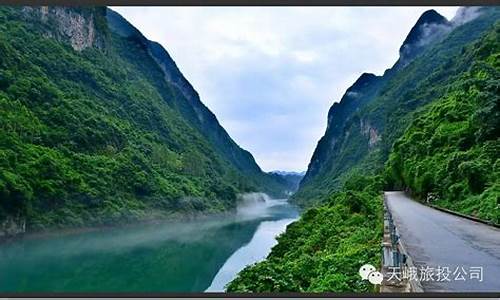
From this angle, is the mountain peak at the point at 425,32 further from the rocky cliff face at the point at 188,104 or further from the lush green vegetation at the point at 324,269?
the lush green vegetation at the point at 324,269

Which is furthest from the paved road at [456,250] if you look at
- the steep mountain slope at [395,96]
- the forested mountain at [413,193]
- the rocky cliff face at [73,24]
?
the rocky cliff face at [73,24]

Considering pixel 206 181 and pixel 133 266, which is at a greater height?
pixel 206 181

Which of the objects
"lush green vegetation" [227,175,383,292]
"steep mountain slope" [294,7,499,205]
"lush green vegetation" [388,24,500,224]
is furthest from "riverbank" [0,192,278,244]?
"lush green vegetation" [388,24,500,224]

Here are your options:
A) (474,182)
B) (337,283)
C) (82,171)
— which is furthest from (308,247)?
(82,171)

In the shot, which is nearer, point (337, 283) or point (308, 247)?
point (337, 283)

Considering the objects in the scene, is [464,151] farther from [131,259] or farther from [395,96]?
[395,96]

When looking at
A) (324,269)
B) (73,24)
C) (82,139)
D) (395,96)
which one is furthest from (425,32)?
(324,269)

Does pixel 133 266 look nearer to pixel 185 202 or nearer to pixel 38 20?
pixel 185 202

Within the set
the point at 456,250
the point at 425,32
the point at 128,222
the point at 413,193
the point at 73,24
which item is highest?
the point at 425,32
